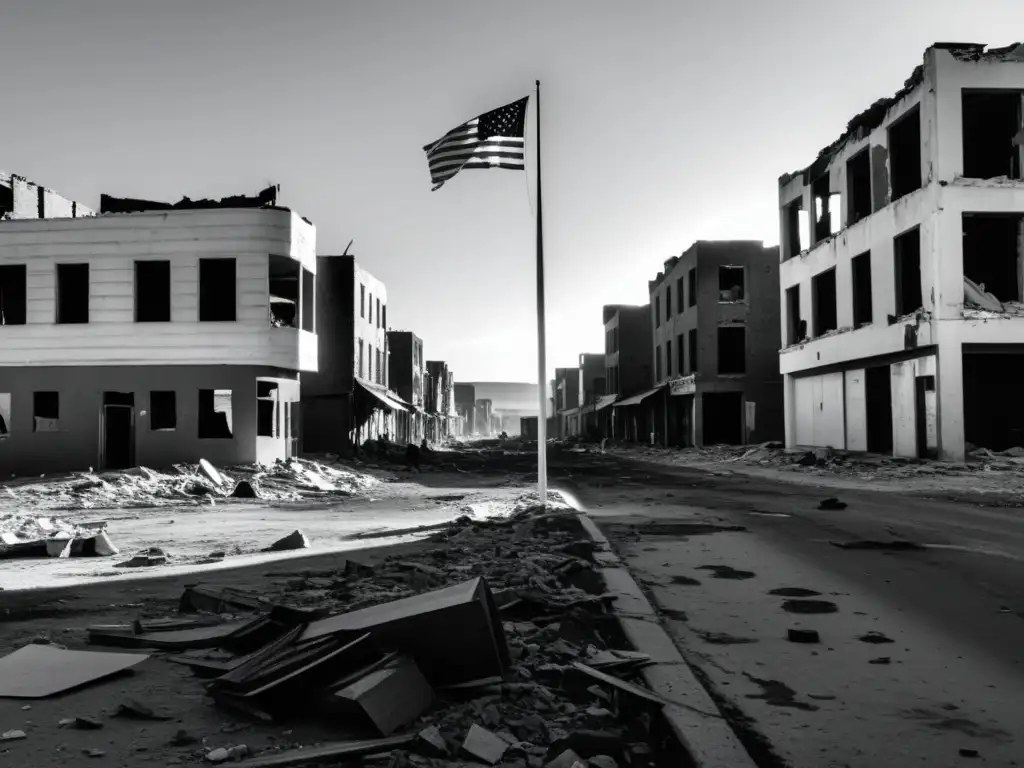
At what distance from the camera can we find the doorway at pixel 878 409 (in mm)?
28281

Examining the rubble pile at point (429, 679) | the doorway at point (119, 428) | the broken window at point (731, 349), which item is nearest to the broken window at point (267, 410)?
the doorway at point (119, 428)

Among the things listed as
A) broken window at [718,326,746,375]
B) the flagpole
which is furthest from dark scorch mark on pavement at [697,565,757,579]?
broken window at [718,326,746,375]

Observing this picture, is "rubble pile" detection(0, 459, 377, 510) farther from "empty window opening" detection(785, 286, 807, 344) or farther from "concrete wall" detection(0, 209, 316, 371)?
"empty window opening" detection(785, 286, 807, 344)

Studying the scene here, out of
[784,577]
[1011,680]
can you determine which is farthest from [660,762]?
[784,577]

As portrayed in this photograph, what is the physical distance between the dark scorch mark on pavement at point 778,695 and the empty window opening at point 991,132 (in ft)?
83.5

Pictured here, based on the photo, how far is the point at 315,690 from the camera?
3771mm

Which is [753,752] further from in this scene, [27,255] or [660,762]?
[27,255]

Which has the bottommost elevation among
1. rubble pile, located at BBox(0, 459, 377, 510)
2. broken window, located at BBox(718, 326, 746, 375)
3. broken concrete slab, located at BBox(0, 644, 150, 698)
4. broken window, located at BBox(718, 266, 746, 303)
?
rubble pile, located at BBox(0, 459, 377, 510)

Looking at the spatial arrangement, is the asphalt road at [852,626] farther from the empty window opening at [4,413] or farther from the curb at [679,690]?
the empty window opening at [4,413]

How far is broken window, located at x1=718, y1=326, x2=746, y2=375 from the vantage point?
4638 centimetres

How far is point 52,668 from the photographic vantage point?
4359mm

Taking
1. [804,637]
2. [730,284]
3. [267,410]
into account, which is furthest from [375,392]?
[804,637]

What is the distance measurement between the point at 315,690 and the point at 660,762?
5.10ft

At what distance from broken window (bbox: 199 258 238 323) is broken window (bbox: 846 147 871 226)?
21828 millimetres
